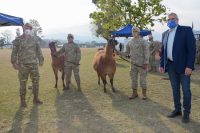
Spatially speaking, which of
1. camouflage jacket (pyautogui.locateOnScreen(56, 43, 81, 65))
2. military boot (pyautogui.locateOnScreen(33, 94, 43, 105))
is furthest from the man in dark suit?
camouflage jacket (pyautogui.locateOnScreen(56, 43, 81, 65))

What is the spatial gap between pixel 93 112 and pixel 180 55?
2.47m

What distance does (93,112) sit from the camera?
27.0 ft

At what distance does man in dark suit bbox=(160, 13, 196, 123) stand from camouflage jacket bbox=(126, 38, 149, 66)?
194 centimetres

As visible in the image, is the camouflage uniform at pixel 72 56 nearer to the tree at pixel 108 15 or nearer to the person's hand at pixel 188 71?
the person's hand at pixel 188 71

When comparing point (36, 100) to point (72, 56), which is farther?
point (72, 56)

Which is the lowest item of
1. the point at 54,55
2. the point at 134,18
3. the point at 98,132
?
the point at 98,132

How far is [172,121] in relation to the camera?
7215 millimetres

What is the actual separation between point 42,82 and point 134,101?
5188 mm

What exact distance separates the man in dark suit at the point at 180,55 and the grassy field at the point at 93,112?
0.65 meters

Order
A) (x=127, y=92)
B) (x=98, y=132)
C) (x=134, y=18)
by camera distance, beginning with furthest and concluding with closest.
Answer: (x=134, y=18), (x=127, y=92), (x=98, y=132)

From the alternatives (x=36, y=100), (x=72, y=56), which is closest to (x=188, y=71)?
(x=36, y=100)

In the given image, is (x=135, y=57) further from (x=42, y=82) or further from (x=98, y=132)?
(x=42, y=82)

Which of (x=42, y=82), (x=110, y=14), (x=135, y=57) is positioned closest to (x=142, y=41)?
(x=135, y=57)

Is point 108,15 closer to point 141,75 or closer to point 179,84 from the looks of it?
point 141,75
